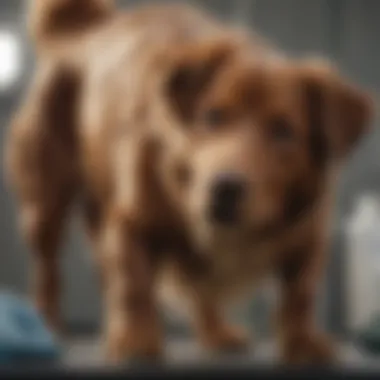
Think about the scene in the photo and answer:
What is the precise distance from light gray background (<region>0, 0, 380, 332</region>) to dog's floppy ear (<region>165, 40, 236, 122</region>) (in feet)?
0.44

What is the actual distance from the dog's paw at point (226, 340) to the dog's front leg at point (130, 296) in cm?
7

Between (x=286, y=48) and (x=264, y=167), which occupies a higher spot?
(x=286, y=48)

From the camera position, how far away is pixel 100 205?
0.99 m

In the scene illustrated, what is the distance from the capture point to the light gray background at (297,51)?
0.99m

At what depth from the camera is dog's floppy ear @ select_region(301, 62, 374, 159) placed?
34.6 inches

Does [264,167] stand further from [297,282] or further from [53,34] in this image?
[53,34]

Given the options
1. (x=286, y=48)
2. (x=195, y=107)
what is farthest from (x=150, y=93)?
(x=286, y=48)

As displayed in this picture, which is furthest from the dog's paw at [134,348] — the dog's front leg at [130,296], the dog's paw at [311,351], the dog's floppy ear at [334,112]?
the dog's floppy ear at [334,112]

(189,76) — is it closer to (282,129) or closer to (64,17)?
(282,129)

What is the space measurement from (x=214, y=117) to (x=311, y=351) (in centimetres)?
21

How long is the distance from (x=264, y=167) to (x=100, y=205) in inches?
8.3

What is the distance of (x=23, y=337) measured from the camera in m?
0.81

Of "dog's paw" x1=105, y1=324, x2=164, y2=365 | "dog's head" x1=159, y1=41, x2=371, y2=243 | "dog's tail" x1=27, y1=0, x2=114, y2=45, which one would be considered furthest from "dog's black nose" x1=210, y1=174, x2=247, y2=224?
"dog's tail" x1=27, y1=0, x2=114, y2=45

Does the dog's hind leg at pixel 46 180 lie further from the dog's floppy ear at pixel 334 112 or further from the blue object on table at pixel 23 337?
the dog's floppy ear at pixel 334 112
